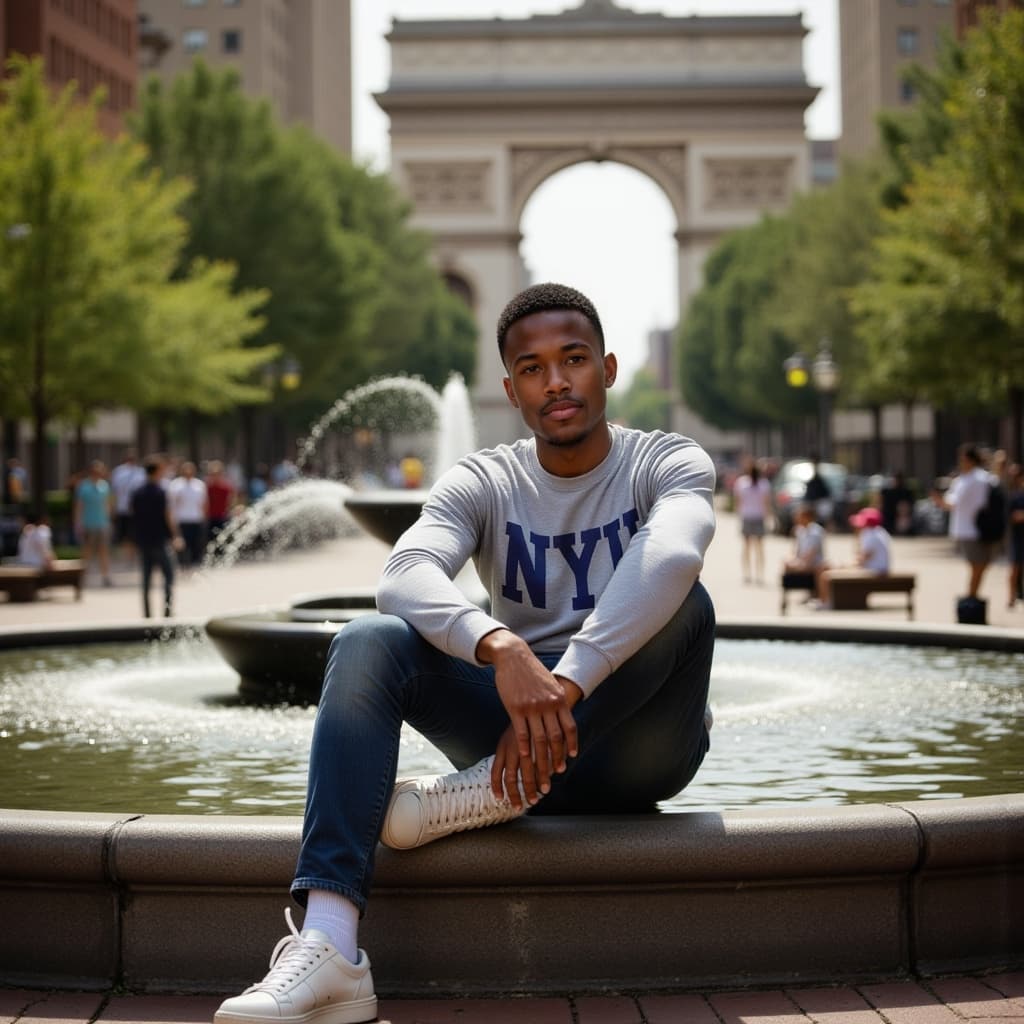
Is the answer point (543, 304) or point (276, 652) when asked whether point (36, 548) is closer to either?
point (276, 652)

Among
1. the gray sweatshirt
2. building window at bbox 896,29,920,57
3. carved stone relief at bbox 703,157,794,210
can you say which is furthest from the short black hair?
building window at bbox 896,29,920,57

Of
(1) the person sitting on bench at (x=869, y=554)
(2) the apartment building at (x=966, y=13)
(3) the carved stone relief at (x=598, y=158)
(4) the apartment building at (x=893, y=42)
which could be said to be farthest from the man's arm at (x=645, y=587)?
(4) the apartment building at (x=893, y=42)

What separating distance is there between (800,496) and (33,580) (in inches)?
858

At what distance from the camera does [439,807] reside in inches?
170

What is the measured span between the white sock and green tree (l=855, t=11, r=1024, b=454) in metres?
25.0

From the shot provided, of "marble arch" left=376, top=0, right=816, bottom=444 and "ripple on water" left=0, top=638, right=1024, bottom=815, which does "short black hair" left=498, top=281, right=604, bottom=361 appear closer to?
"ripple on water" left=0, top=638, right=1024, bottom=815

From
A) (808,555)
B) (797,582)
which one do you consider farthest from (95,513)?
(797,582)

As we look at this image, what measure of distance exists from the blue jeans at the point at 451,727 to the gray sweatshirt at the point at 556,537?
0.10 metres

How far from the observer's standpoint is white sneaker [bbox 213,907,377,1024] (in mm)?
3898

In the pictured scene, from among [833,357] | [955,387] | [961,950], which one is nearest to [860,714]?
[961,950]

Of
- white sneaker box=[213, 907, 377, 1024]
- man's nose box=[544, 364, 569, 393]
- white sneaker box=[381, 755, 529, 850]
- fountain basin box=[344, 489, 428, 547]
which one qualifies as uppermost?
man's nose box=[544, 364, 569, 393]

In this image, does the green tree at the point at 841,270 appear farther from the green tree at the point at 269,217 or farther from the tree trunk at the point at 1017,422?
the green tree at the point at 269,217

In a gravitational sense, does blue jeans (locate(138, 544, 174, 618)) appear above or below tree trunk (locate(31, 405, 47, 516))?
below

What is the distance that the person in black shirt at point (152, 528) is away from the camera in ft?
58.9
